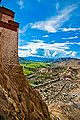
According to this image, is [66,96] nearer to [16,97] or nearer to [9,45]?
[9,45]

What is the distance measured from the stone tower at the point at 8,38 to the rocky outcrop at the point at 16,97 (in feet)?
3.51

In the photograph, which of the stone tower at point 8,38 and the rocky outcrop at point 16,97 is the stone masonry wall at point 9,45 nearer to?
the stone tower at point 8,38

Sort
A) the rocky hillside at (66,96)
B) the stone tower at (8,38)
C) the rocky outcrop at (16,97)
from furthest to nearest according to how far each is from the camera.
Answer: the rocky hillside at (66,96) → the stone tower at (8,38) → the rocky outcrop at (16,97)

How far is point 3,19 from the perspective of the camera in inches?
1352

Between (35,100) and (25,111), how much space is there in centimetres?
705

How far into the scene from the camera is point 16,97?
31.8 meters

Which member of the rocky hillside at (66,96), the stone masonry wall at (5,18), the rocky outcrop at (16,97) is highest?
the stone masonry wall at (5,18)

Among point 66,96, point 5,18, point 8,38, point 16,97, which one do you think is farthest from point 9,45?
point 66,96

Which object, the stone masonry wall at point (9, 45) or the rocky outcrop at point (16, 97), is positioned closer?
the rocky outcrop at point (16, 97)

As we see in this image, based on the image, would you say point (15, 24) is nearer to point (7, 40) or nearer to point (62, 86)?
point (7, 40)

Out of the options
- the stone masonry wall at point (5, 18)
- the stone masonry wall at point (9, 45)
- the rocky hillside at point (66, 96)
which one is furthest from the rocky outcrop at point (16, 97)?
the rocky hillside at point (66, 96)

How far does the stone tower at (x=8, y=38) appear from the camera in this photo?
32781mm

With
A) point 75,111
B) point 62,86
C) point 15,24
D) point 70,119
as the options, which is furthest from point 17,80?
point 62,86

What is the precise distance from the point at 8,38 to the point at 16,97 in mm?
7029
